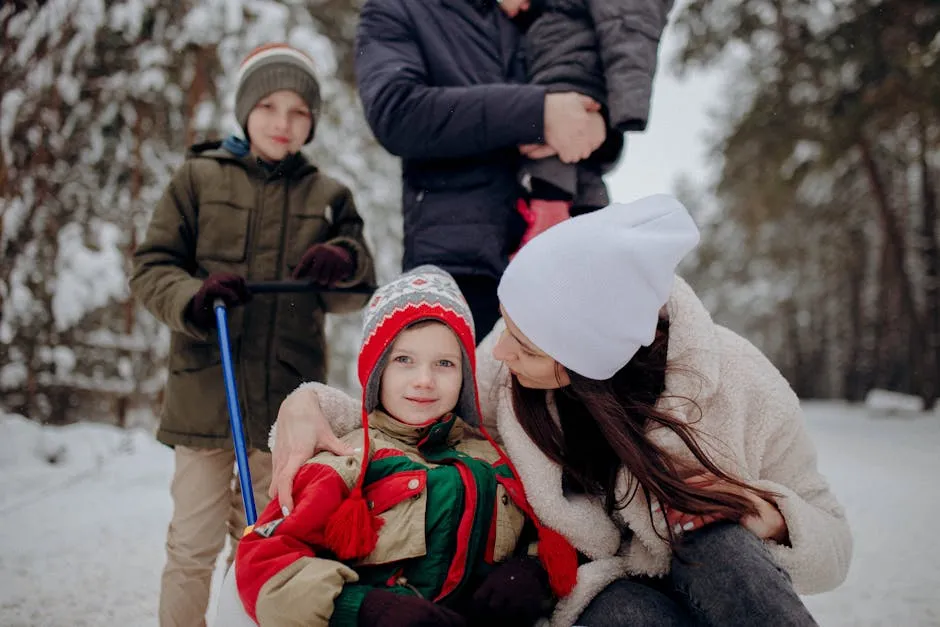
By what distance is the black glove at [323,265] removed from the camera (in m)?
2.39

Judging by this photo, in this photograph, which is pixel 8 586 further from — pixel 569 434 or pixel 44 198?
pixel 44 198

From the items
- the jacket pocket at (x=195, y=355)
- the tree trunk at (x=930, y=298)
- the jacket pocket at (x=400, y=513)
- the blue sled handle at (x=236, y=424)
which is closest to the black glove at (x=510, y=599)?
the jacket pocket at (x=400, y=513)

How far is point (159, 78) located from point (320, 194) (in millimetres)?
4608

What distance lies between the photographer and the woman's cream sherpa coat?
173 centimetres

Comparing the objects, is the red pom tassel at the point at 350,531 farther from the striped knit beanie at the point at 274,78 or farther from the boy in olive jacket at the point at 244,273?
the striped knit beanie at the point at 274,78

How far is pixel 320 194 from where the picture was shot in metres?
2.81

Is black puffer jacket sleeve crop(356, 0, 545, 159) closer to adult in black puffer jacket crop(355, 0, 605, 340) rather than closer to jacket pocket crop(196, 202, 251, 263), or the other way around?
adult in black puffer jacket crop(355, 0, 605, 340)

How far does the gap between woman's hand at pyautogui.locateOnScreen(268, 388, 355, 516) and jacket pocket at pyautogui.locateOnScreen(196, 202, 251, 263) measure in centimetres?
89

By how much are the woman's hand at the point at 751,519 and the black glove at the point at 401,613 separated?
1.75 ft

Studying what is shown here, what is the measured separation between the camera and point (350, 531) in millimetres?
1655

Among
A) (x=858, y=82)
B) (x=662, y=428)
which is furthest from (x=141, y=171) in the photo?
(x=858, y=82)

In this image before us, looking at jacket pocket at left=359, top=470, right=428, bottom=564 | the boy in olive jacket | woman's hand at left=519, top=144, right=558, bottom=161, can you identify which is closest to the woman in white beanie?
jacket pocket at left=359, top=470, right=428, bottom=564

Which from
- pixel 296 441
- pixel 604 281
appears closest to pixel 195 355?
pixel 296 441

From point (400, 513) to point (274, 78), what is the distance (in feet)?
5.95
